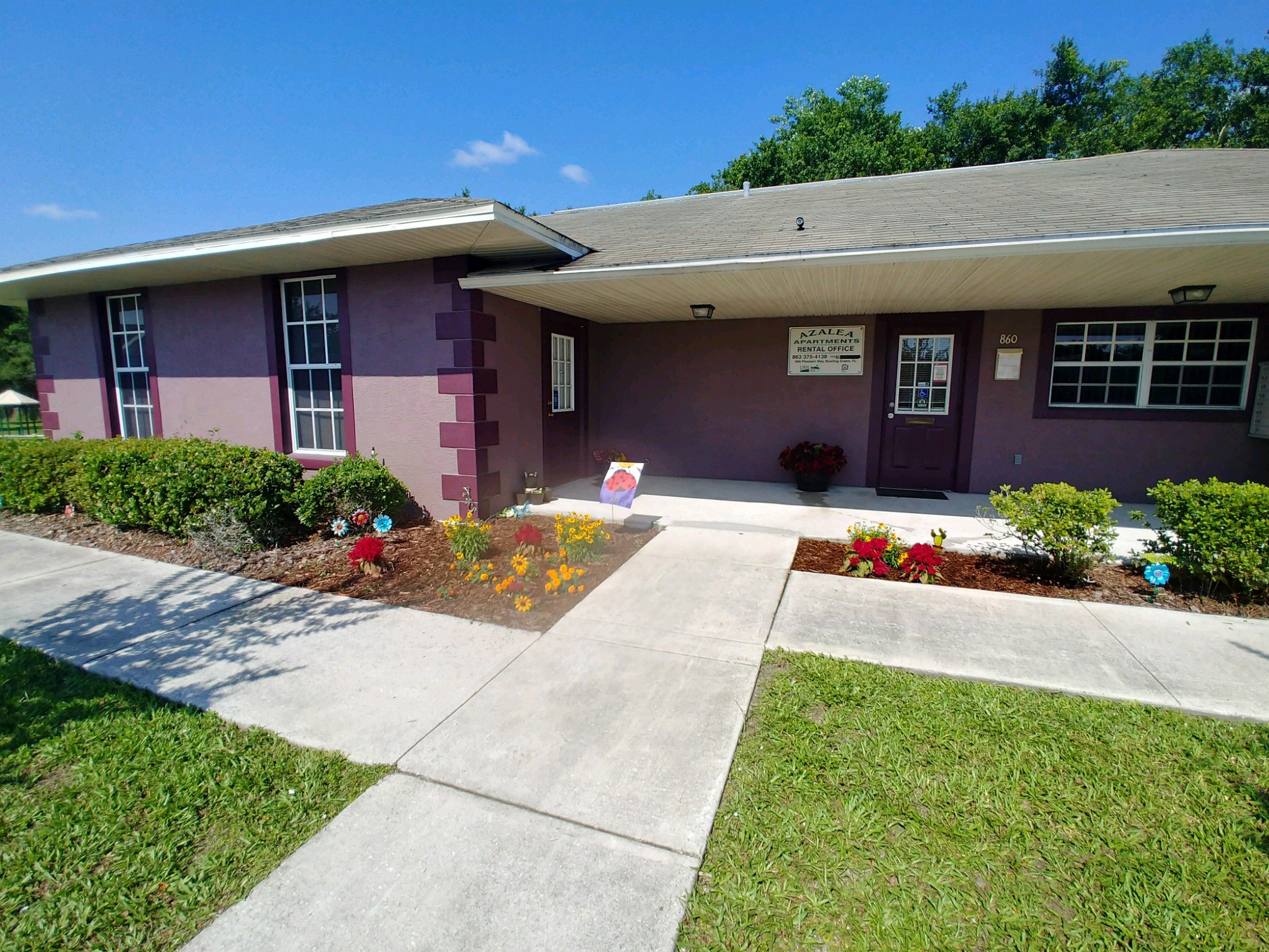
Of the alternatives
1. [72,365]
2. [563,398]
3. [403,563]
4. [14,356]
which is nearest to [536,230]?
[563,398]

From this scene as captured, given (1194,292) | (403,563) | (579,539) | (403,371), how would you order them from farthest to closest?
(403,371)
(1194,292)
(403,563)
(579,539)

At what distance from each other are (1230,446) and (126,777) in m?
10.8

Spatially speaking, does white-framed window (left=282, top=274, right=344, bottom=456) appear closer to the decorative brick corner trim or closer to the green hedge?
the green hedge

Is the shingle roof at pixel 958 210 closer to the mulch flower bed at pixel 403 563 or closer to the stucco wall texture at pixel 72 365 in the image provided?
the mulch flower bed at pixel 403 563

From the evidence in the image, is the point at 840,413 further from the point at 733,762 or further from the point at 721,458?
the point at 733,762

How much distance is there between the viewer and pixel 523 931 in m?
1.74

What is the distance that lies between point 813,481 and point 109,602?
7454 millimetres

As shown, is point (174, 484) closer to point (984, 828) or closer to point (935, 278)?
point (984, 828)

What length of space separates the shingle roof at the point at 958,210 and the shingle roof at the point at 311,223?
50.4 inches

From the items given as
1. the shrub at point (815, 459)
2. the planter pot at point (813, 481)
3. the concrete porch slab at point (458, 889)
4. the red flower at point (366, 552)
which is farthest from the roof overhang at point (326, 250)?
the concrete porch slab at point (458, 889)

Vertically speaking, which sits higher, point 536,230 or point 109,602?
point 536,230

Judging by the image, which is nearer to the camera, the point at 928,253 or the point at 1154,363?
the point at 928,253

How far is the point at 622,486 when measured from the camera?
5957 millimetres

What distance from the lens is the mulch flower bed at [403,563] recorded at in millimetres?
4258
